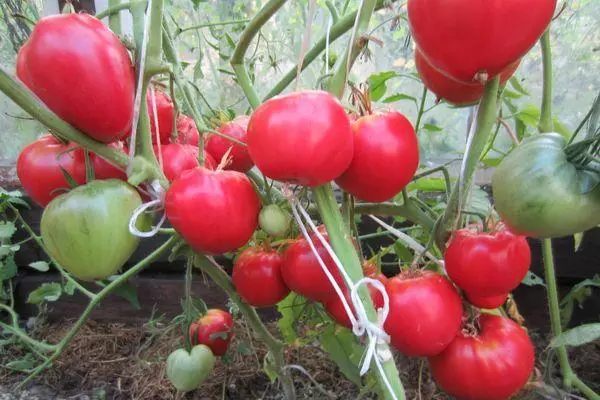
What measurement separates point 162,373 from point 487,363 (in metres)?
0.66

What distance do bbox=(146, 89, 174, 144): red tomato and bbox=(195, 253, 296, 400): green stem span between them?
158 mm

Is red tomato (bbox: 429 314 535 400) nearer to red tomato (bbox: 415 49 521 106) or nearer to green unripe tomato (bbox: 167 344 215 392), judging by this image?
red tomato (bbox: 415 49 521 106)

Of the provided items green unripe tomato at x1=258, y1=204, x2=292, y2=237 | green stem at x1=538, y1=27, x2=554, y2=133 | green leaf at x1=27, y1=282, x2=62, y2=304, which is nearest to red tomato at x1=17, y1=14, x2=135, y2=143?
green unripe tomato at x1=258, y1=204, x2=292, y2=237

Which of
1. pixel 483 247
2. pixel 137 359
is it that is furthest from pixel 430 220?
pixel 137 359

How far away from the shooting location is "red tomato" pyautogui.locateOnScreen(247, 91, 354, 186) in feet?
1.03

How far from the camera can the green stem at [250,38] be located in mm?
374

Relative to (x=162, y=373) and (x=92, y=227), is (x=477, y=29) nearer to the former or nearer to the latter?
(x=92, y=227)

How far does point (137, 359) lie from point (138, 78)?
2.39 ft

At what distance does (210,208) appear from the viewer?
1.22 feet

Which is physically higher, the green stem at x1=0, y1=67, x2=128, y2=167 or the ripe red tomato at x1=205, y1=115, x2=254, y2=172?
the green stem at x1=0, y1=67, x2=128, y2=167

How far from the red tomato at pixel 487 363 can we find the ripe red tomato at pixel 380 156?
0.17 m

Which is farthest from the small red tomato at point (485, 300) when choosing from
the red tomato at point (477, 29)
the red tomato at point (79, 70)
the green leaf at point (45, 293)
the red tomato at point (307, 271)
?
the green leaf at point (45, 293)

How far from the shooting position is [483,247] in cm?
40

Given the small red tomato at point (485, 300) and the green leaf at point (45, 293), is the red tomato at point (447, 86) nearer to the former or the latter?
the small red tomato at point (485, 300)
